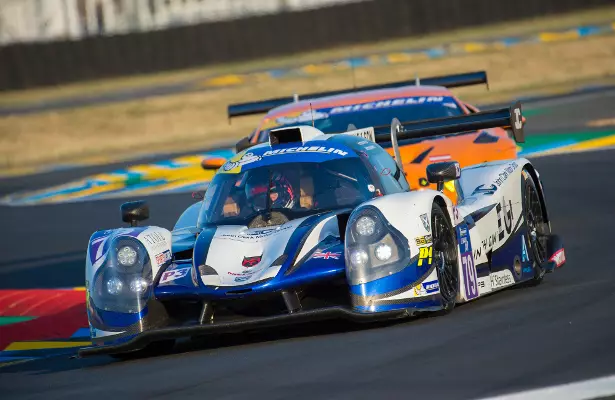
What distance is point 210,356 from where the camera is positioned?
23.5 feet

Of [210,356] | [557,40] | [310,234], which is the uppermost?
[557,40]

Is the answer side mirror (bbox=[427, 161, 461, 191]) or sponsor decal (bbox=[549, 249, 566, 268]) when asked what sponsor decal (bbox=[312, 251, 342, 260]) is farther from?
sponsor decal (bbox=[549, 249, 566, 268])

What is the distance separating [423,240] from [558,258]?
7.13 ft

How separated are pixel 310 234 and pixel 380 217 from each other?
0.44 m

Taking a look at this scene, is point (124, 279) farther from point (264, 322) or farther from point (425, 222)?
point (425, 222)

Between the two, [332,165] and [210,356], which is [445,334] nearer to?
[210,356]

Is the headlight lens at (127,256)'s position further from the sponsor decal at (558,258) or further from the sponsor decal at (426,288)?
the sponsor decal at (558,258)

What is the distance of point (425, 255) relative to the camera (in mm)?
7301

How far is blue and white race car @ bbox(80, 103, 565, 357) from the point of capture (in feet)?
23.5

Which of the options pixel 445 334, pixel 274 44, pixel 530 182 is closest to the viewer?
pixel 445 334

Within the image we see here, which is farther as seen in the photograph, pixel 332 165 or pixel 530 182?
pixel 530 182

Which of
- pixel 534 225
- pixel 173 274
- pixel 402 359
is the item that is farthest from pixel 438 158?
pixel 402 359

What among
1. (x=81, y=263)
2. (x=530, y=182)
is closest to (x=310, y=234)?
(x=530, y=182)

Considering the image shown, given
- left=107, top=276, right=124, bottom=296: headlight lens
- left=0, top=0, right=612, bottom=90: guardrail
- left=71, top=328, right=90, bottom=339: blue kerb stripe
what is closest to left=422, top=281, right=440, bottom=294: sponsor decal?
left=107, top=276, right=124, bottom=296: headlight lens
